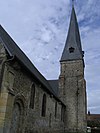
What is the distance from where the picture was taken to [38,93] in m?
13.5

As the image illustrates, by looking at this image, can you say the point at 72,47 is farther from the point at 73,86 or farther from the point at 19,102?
the point at 19,102

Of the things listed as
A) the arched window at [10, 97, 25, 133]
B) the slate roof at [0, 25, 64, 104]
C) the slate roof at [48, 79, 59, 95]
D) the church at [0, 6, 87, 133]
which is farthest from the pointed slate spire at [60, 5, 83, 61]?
the arched window at [10, 97, 25, 133]

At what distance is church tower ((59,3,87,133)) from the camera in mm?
22841

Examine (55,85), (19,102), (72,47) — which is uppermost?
(72,47)

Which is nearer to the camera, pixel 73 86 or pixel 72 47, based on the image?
pixel 73 86

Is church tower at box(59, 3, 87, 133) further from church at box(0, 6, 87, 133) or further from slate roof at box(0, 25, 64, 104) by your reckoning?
slate roof at box(0, 25, 64, 104)

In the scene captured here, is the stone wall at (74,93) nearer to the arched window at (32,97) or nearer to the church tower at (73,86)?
the church tower at (73,86)

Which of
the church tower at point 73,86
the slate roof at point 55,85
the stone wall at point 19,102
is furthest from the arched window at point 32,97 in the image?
the slate roof at point 55,85

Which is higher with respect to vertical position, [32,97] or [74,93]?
[74,93]

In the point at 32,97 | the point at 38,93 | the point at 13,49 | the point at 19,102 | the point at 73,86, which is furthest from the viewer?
the point at 73,86

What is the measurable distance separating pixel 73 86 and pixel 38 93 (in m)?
12.2

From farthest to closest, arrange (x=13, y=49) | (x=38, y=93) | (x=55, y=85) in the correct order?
1. (x=55, y=85)
2. (x=38, y=93)
3. (x=13, y=49)

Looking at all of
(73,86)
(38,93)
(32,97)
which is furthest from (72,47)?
(32,97)

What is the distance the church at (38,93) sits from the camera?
8.81m
